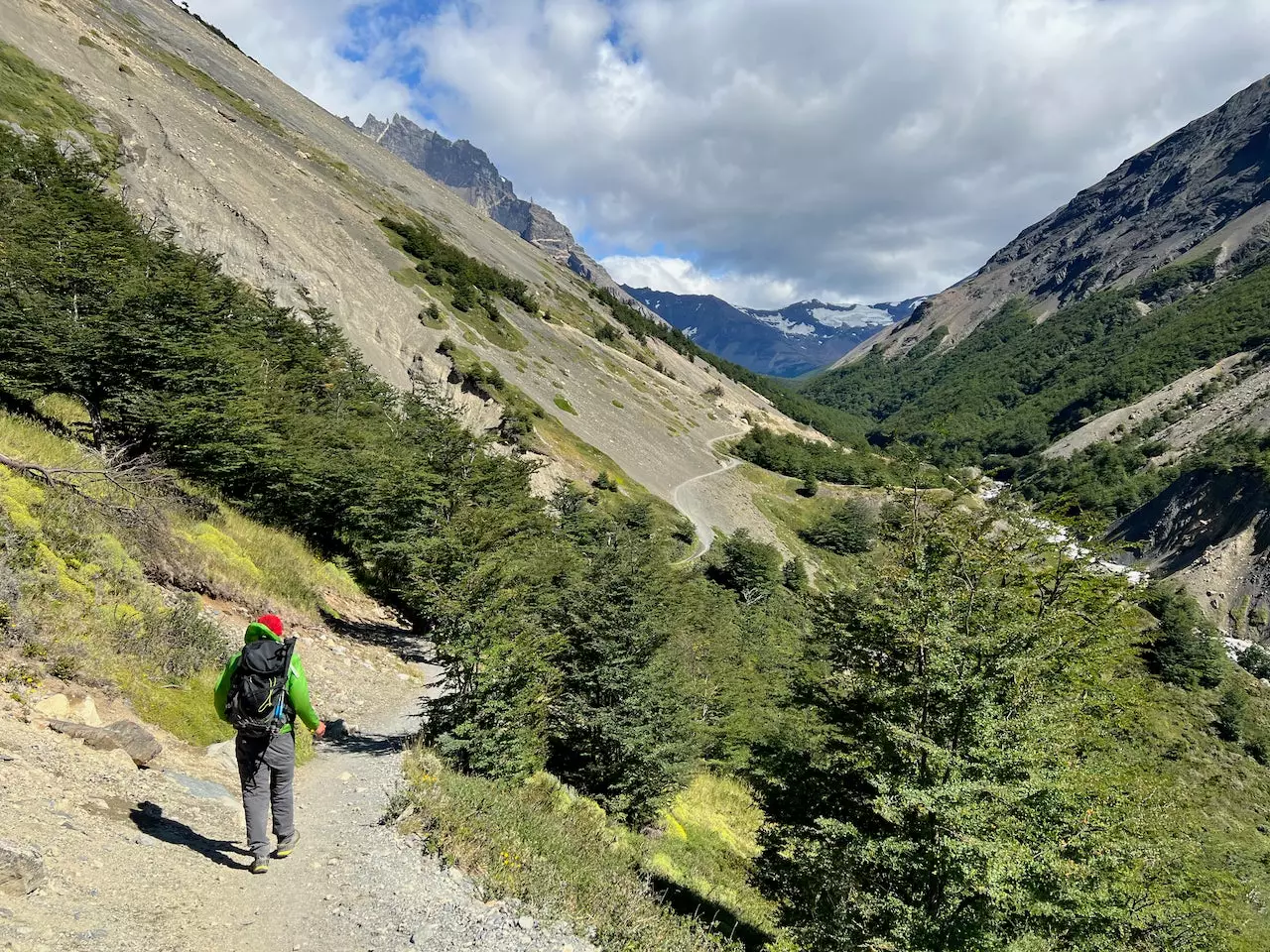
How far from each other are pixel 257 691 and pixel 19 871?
5.67ft

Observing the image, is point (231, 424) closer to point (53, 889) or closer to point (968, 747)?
point (53, 889)

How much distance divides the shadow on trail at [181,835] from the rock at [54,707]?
154 centimetres

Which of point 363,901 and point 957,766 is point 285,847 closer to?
point 363,901

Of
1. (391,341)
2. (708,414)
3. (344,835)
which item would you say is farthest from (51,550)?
(708,414)

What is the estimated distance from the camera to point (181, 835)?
5.79 metres

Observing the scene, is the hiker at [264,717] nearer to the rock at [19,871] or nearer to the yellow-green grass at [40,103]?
the rock at [19,871]

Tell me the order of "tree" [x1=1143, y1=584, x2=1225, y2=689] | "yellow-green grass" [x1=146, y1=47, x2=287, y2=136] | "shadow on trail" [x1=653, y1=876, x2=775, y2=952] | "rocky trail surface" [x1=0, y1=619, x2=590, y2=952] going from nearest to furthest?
1. "rocky trail surface" [x1=0, y1=619, x2=590, y2=952]
2. "shadow on trail" [x1=653, y1=876, x2=775, y2=952]
3. "tree" [x1=1143, y1=584, x2=1225, y2=689]
4. "yellow-green grass" [x1=146, y1=47, x2=287, y2=136]

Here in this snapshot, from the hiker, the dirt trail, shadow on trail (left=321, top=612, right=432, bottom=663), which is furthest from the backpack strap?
the dirt trail

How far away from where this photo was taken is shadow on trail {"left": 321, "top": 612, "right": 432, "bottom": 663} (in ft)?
53.1

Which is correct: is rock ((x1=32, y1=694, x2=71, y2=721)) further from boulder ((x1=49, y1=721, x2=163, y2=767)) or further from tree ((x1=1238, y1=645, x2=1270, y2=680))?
tree ((x1=1238, y1=645, x2=1270, y2=680))

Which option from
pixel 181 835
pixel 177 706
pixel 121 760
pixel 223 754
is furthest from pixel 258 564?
pixel 181 835

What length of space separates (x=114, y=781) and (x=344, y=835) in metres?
2.27

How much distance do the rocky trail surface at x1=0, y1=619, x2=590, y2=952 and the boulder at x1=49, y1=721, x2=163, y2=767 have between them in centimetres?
13

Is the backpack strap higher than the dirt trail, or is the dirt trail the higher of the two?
the dirt trail
